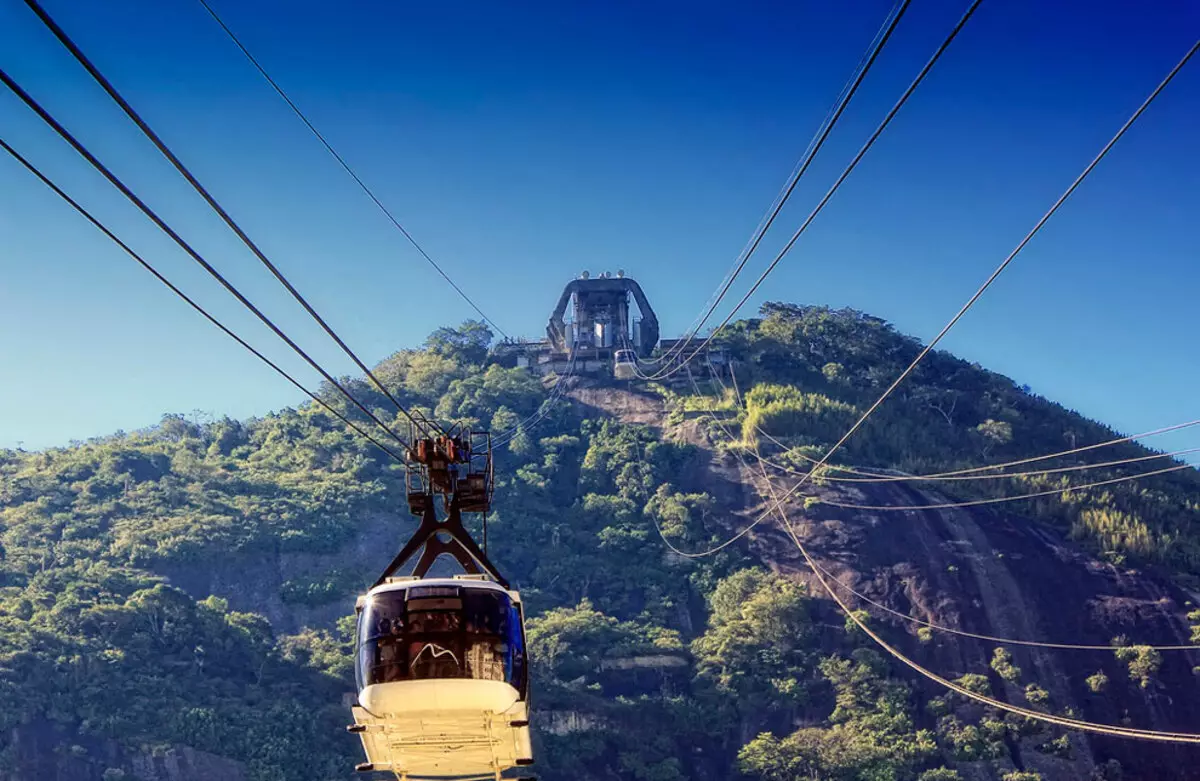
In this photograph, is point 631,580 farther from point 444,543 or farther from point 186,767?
point 444,543

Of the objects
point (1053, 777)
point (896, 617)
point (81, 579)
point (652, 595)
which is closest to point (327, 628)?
point (81, 579)

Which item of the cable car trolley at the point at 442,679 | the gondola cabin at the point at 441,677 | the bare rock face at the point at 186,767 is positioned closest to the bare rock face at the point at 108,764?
the bare rock face at the point at 186,767

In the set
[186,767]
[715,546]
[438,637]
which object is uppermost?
[715,546]

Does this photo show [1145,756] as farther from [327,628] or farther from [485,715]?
[485,715]

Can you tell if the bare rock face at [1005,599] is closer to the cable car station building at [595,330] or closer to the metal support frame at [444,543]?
the cable car station building at [595,330]

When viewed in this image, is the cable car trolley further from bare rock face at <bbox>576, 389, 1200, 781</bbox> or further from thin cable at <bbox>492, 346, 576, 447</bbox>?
thin cable at <bbox>492, 346, 576, 447</bbox>

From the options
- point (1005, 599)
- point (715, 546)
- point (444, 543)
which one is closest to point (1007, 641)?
point (1005, 599)

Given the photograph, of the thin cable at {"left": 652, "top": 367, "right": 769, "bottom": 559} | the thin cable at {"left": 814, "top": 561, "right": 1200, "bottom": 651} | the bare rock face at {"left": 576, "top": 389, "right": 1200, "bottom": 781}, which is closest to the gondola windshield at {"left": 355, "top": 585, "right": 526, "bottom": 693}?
the bare rock face at {"left": 576, "top": 389, "right": 1200, "bottom": 781}
